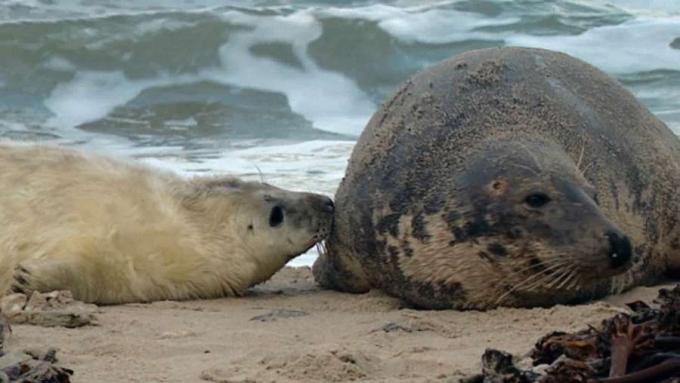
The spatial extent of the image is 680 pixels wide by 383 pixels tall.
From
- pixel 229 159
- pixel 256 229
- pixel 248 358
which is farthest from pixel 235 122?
pixel 248 358

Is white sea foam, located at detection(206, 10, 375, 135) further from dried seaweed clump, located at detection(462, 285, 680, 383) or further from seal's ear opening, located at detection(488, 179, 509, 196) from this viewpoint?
dried seaweed clump, located at detection(462, 285, 680, 383)

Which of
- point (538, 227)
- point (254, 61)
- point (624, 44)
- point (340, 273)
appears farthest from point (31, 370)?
point (624, 44)

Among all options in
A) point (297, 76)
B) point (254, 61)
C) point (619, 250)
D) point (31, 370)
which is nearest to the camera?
point (31, 370)

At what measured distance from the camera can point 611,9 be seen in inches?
672

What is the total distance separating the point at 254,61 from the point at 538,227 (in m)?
9.45

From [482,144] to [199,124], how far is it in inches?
267

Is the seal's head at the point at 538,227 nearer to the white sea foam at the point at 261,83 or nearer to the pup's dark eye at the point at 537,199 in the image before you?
the pup's dark eye at the point at 537,199

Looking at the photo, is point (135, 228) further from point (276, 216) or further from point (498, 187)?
point (498, 187)

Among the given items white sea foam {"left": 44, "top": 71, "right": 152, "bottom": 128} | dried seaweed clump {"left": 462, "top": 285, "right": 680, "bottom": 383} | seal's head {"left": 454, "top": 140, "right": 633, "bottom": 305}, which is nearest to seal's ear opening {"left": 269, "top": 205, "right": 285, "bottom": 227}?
seal's head {"left": 454, "top": 140, "right": 633, "bottom": 305}

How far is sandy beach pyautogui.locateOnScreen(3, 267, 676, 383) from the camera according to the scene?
425 centimetres

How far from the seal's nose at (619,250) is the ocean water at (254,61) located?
4.87 metres

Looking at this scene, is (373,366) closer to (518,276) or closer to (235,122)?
(518,276)

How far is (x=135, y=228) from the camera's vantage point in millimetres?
5957

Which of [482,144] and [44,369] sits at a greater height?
[482,144]
